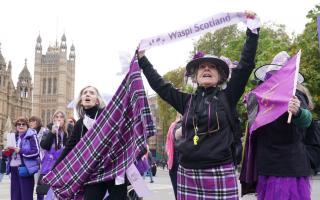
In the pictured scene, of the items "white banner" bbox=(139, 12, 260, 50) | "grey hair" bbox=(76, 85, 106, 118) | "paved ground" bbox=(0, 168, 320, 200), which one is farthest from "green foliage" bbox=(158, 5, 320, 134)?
"white banner" bbox=(139, 12, 260, 50)

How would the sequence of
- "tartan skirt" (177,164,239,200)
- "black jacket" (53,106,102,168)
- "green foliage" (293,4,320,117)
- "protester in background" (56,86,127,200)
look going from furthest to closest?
"green foliage" (293,4,320,117) < "black jacket" (53,106,102,168) < "protester in background" (56,86,127,200) < "tartan skirt" (177,164,239,200)

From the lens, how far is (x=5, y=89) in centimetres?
9088

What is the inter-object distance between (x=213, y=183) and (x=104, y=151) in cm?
173

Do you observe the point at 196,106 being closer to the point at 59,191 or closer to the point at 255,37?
the point at 255,37

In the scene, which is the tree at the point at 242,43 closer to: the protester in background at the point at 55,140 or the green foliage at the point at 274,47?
the green foliage at the point at 274,47

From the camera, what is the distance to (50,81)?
413ft

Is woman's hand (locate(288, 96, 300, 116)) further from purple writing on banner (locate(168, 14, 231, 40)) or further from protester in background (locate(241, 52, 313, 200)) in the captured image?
purple writing on banner (locate(168, 14, 231, 40))

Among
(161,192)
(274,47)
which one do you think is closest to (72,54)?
(274,47)

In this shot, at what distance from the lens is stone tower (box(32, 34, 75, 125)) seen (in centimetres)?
12331

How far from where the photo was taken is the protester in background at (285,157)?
435cm

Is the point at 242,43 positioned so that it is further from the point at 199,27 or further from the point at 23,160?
the point at 199,27

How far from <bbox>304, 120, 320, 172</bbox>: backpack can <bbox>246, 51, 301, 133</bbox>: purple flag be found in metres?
0.46

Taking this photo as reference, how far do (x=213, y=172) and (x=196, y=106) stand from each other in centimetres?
61

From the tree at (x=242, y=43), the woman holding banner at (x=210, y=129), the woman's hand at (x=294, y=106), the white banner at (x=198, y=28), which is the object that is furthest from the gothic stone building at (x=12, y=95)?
the woman's hand at (x=294, y=106)
